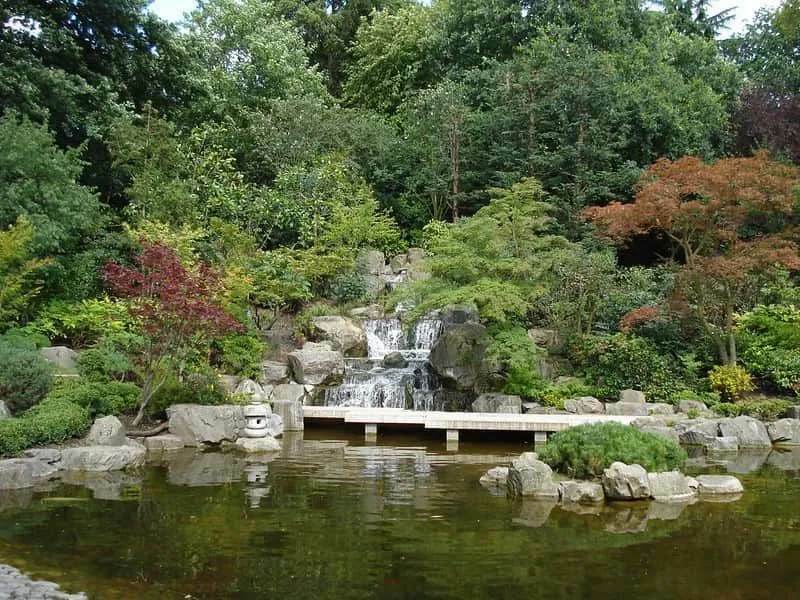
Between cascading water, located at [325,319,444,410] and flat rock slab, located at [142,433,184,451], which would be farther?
cascading water, located at [325,319,444,410]

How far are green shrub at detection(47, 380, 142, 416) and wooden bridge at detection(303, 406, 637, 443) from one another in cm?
346

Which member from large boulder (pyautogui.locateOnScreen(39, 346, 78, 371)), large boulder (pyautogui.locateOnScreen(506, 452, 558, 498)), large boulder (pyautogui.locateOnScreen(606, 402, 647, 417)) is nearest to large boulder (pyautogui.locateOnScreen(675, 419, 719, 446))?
large boulder (pyautogui.locateOnScreen(606, 402, 647, 417))

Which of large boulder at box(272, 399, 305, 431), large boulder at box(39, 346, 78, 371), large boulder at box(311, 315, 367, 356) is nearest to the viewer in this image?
large boulder at box(39, 346, 78, 371)

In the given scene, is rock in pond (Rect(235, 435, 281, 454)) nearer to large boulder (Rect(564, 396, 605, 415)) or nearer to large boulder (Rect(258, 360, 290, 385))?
large boulder (Rect(258, 360, 290, 385))

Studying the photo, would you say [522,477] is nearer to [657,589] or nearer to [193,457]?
[657,589]

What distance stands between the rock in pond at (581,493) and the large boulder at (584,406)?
568 centimetres

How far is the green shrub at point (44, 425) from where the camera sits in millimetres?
9844

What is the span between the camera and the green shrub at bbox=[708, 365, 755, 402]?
49.2ft

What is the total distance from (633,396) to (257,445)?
24.6ft

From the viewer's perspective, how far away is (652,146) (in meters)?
22.7

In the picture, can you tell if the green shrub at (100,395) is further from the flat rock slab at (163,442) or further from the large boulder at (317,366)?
the large boulder at (317,366)

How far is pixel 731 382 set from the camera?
15.0 meters

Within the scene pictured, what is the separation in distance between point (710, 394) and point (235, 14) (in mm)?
21467

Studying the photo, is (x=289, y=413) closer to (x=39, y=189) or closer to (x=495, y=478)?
(x=495, y=478)
